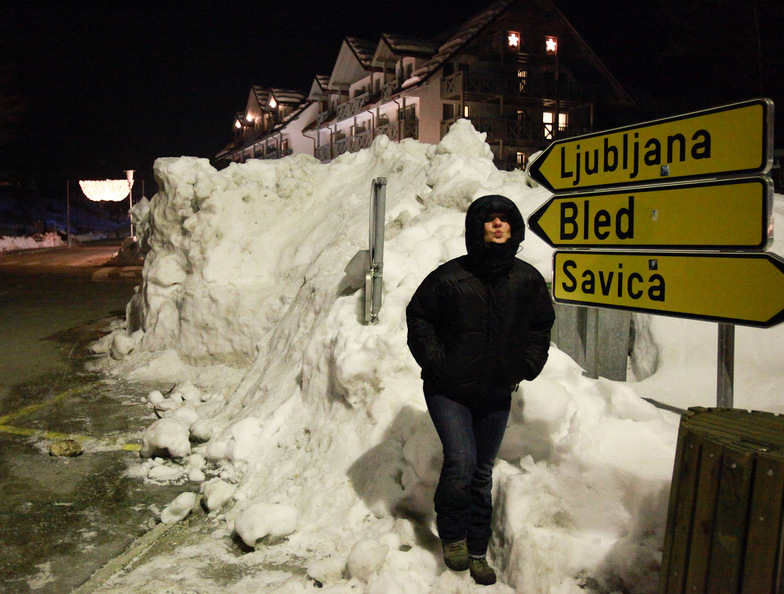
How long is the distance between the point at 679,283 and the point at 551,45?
30411 millimetres

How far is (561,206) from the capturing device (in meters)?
4.08

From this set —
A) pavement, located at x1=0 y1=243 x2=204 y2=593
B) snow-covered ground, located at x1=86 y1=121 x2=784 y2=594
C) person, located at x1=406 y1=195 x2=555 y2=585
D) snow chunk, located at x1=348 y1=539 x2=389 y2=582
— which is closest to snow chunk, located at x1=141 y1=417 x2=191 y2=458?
snow-covered ground, located at x1=86 y1=121 x2=784 y2=594

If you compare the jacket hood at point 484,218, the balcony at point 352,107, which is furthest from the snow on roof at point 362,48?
the jacket hood at point 484,218

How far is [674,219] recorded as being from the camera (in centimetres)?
345

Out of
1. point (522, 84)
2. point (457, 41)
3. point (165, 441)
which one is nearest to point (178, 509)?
point (165, 441)

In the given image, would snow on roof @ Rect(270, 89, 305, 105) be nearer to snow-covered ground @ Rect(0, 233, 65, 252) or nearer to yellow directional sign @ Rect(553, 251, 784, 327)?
snow-covered ground @ Rect(0, 233, 65, 252)

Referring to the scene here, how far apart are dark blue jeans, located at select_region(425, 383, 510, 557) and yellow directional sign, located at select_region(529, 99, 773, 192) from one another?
56.2 inches

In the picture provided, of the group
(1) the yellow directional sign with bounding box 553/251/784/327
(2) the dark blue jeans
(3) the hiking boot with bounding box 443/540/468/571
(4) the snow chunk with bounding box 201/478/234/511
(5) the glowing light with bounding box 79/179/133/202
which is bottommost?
(4) the snow chunk with bounding box 201/478/234/511

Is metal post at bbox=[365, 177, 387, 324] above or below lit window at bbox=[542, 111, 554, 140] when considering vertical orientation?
below

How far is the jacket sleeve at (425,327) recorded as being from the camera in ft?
11.4

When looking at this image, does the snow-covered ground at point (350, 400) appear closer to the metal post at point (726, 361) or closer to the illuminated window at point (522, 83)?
the metal post at point (726, 361)

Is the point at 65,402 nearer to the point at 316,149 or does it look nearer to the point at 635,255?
the point at 635,255

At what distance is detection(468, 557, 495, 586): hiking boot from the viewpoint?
352cm

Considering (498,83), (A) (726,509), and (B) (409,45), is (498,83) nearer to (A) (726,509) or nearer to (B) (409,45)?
(B) (409,45)
